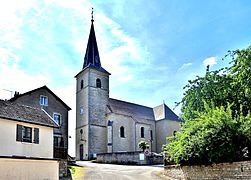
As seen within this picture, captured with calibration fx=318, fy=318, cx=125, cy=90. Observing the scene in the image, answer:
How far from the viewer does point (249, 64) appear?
792 inches

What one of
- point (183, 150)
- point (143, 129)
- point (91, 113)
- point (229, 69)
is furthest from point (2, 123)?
point (143, 129)

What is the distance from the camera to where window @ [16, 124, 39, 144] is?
22.9m

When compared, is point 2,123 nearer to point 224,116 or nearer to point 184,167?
point 184,167

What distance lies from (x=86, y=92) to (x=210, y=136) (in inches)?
1375

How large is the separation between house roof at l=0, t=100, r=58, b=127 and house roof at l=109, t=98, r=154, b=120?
25952 mm

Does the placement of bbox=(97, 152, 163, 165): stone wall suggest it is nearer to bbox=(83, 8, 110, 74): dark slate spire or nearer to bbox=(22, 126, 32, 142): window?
bbox=(22, 126, 32, 142): window

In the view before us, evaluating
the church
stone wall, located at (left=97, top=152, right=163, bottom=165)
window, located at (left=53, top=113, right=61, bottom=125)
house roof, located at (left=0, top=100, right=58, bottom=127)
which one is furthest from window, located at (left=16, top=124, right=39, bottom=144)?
the church

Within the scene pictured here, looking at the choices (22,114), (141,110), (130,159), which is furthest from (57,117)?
(141,110)

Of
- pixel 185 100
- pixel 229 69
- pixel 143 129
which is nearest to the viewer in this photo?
pixel 229 69

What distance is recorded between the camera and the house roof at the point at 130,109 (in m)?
52.8

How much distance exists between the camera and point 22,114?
24.0 m

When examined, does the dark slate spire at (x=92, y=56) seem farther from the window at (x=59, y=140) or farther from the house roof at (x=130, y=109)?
the window at (x=59, y=140)

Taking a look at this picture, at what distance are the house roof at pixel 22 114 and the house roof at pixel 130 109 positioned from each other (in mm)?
25952

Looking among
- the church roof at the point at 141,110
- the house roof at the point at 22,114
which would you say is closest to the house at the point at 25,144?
the house roof at the point at 22,114
